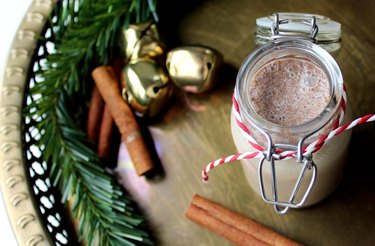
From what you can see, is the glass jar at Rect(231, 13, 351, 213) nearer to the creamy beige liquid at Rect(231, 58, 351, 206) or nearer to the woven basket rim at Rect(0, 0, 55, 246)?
the creamy beige liquid at Rect(231, 58, 351, 206)

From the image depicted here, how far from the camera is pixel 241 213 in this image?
918mm

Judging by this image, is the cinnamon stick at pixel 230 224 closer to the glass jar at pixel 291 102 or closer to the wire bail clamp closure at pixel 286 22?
the glass jar at pixel 291 102

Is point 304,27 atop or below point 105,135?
atop

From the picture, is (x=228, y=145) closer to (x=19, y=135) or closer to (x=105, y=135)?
(x=105, y=135)

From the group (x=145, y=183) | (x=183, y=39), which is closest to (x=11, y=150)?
(x=145, y=183)

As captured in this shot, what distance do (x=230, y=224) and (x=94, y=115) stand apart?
0.94 feet

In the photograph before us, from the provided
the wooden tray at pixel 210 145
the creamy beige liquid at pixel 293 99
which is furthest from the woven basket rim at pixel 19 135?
the creamy beige liquid at pixel 293 99

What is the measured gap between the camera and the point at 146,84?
0.92m

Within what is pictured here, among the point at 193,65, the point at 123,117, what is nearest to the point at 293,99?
the point at 193,65

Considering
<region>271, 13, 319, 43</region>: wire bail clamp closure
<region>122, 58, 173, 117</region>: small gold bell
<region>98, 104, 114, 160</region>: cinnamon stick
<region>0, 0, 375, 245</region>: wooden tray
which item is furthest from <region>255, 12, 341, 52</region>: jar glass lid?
<region>98, 104, 114, 160</region>: cinnamon stick

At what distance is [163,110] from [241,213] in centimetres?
20

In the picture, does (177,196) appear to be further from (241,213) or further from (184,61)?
(184,61)

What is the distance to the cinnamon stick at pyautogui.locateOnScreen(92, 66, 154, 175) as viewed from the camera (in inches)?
37.0

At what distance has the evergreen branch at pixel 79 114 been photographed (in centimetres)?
89
